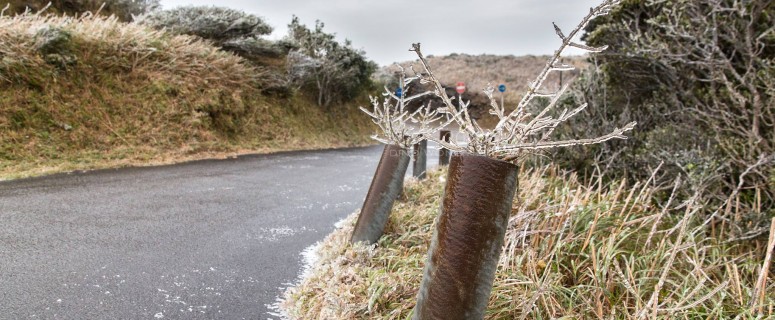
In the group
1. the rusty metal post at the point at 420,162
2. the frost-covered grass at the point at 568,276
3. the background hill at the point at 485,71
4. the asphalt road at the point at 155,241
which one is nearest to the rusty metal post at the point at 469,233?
the frost-covered grass at the point at 568,276

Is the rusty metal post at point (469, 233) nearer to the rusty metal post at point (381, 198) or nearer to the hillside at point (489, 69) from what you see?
the rusty metal post at point (381, 198)

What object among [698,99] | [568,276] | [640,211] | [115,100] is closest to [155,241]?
[568,276]

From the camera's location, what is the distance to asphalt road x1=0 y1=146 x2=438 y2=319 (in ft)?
9.02

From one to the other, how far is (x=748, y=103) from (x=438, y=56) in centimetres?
4046

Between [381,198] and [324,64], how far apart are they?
12.5 m

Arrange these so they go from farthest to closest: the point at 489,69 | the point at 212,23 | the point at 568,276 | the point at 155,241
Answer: the point at 489,69, the point at 212,23, the point at 155,241, the point at 568,276

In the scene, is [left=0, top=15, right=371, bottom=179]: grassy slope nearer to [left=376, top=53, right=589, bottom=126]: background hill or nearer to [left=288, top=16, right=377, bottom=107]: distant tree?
[left=288, top=16, right=377, bottom=107]: distant tree

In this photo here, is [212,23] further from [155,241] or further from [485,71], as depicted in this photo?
[485,71]

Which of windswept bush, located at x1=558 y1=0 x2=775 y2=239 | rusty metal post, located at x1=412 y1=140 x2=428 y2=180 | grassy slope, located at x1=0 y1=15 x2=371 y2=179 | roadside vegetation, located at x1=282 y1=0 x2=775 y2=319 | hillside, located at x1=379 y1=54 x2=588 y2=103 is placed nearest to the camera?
roadside vegetation, located at x1=282 y1=0 x2=775 y2=319

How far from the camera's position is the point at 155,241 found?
3.88m

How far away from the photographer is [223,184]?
258 inches

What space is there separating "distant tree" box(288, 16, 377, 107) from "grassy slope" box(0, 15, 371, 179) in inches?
86.4

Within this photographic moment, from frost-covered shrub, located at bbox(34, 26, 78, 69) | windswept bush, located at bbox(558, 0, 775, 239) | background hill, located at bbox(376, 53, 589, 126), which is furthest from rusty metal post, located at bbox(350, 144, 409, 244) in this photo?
background hill, located at bbox(376, 53, 589, 126)

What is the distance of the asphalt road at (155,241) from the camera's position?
2750 millimetres
